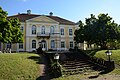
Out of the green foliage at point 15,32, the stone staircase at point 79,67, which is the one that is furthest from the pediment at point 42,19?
the stone staircase at point 79,67

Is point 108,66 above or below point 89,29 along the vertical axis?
below

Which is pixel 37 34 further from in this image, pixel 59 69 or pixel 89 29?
pixel 59 69

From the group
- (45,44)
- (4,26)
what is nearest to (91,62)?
(4,26)

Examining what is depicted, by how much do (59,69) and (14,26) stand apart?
1848cm

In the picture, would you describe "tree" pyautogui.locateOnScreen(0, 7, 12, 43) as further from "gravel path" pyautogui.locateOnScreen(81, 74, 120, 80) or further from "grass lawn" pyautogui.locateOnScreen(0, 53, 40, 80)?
"gravel path" pyautogui.locateOnScreen(81, 74, 120, 80)

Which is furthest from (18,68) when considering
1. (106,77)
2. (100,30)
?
(100,30)

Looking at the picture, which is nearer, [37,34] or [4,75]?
[4,75]

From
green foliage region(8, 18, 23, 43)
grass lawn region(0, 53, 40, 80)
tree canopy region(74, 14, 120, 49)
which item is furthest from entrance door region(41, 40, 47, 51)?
grass lawn region(0, 53, 40, 80)

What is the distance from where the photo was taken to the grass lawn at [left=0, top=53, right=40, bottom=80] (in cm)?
2305

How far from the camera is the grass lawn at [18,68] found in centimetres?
2305

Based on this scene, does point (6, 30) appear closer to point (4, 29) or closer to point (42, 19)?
point (4, 29)

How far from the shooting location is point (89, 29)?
40.0 m

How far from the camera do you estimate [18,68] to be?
25016mm

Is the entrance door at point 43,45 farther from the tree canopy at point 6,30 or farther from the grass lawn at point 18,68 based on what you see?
the grass lawn at point 18,68
